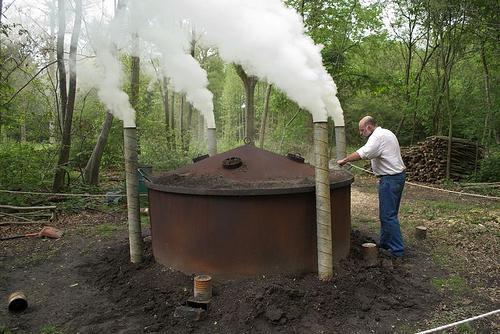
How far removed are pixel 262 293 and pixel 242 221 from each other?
0.67 metres

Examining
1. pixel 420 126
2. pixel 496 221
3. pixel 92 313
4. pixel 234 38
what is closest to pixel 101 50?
pixel 234 38

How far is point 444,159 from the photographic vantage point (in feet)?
37.5

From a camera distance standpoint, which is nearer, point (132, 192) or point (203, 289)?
point (203, 289)

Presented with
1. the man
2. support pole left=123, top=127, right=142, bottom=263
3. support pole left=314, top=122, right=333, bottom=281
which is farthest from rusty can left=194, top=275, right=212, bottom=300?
the man

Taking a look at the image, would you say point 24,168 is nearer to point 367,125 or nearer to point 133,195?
point 133,195

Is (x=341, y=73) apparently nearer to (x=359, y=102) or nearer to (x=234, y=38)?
(x=359, y=102)

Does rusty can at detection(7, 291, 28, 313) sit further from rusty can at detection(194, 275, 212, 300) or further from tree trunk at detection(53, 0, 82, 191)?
tree trunk at detection(53, 0, 82, 191)

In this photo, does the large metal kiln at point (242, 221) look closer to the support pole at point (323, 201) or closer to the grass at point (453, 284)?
the support pole at point (323, 201)

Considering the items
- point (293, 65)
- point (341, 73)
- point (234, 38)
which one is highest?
point (341, 73)

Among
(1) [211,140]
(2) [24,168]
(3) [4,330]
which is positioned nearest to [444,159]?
(1) [211,140]

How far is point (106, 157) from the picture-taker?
12.1 meters

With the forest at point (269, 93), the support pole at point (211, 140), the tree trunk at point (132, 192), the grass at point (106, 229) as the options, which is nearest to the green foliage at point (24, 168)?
the forest at point (269, 93)

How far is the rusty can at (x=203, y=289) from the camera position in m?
3.60

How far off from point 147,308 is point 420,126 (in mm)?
15760
